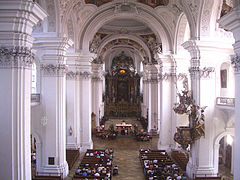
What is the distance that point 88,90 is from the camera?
17.0 meters

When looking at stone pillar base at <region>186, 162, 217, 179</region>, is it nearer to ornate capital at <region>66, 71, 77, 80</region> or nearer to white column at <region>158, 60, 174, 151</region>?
white column at <region>158, 60, 174, 151</region>

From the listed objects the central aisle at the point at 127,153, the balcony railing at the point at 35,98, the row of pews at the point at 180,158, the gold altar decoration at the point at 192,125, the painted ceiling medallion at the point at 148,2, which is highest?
the painted ceiling medallion at the point at 148,2

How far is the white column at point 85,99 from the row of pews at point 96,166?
1.53 m

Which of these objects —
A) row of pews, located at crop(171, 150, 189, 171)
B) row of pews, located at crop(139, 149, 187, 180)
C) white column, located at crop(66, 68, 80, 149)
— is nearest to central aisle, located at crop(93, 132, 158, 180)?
row of pews, located at crop(139, 149, 187, 180)

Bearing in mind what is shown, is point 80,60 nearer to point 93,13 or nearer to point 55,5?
point 93,13

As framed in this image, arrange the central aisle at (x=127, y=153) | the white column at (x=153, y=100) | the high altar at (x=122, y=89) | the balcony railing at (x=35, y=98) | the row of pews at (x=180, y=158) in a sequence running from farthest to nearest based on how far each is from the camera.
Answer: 1. the high altar at (x=122, y=89)
2. the white column at (x=153, y=100)
3. the row of pews at (x=180, y=158)
4. the central aisle at (x=127, y=153)
5. the balcony railing at (x=35, y=98)

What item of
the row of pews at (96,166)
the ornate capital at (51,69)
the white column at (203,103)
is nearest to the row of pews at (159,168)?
the white column at (203,103)

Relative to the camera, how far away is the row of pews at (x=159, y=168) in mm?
11500

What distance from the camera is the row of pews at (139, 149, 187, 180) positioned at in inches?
453

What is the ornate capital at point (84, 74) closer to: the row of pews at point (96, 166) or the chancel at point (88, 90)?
the chancel at point (88, 90)

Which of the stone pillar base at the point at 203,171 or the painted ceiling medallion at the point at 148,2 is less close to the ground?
the painted ceiling medallion at the point at 148,2

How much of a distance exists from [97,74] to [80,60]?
9479 mm

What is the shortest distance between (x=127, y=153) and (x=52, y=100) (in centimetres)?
813

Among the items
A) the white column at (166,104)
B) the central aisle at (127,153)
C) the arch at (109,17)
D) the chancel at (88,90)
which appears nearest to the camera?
the chancel at (88,90)
